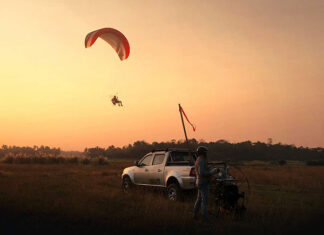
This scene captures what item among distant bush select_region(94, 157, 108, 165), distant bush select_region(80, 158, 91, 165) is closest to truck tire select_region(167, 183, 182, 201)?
distant bush select_region(94, 157, 108, 165)

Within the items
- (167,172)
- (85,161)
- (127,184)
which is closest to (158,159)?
(167,172)

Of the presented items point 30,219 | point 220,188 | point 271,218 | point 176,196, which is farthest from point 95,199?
point 271,218

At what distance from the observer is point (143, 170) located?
15406 mm

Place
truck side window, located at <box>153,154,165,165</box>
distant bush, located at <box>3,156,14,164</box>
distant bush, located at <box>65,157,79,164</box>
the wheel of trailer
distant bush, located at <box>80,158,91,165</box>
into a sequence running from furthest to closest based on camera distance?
distant bush, located at <box>65,157,79,164</box>
distant bush, located at <box>80,158,91,165</box>
distant bush, located at <box>3,156,14,164</box>
the wheel of trailer
truck side window, located at <box>153,154,165,165</box>

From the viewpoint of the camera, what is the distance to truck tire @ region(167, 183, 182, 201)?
1295 centimetres

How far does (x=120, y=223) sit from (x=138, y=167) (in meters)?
6.82

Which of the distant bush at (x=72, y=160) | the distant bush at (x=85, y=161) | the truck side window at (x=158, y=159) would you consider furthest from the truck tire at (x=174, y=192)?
the distant bush at (x=72, y=160)

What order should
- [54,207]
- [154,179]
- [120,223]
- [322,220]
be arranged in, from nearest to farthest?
1. [120,223]
2. [322,220]
3. [54,207]
4. [154,179]

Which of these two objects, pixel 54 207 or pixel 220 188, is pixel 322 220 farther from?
pixel 54 207

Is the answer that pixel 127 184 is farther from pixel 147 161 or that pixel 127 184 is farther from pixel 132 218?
pixel 132 218

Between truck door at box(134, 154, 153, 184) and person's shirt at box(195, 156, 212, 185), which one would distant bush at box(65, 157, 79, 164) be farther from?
person's shirt at box(195, 156, 212, 185)

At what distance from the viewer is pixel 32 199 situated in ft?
42.9

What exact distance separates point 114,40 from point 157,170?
680cm

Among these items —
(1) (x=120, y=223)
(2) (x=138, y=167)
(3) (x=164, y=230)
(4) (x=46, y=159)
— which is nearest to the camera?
(3) (x=164, y=230)
